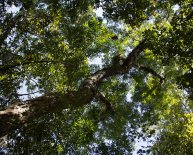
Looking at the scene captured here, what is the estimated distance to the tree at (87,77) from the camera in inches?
343

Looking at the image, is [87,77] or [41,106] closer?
[41,106]

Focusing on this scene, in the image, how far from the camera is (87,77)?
12.7 m

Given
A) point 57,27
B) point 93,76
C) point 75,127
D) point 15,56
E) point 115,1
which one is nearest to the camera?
point 75,127

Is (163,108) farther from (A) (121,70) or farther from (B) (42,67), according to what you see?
(B) (42,67)

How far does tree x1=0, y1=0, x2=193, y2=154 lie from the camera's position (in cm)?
870

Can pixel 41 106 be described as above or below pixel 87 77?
below

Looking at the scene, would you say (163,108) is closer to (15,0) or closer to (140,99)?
(140,99)

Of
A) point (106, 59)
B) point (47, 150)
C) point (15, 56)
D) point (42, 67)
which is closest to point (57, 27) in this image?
point (42, 67)

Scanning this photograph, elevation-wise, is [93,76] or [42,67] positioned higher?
[42,67]

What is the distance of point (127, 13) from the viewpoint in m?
→ 10.3

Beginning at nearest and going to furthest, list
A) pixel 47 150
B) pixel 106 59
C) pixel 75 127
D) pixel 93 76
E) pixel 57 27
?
pixel 47 150 → pixel 75 127 → pixel 93 76 → pixel 57 27 → pixel 106 59

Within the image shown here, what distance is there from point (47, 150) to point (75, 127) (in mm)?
1603

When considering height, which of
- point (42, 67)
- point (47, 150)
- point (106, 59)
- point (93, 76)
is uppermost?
point (106, 59)

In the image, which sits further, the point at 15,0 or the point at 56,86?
the point at 56,86
